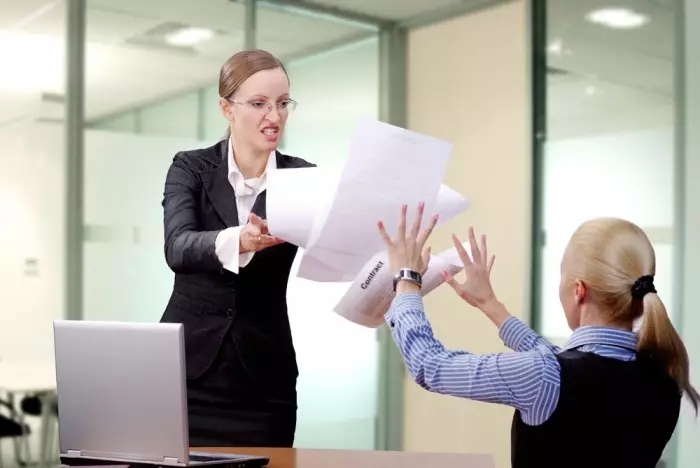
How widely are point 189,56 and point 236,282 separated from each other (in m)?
2.85

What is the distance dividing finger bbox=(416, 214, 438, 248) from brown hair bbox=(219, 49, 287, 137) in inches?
23.5

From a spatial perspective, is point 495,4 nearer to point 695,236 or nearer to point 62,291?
point 695,236

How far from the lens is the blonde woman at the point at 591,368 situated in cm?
153

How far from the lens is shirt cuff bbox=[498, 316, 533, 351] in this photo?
201 centimetres

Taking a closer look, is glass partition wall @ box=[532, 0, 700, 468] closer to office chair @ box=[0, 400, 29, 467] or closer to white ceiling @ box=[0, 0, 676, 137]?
white ceiling @ box=[0, 0, 676, 137]

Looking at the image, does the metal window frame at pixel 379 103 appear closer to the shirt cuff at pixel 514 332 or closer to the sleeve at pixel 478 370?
the shirt cuff at pixel 514 332

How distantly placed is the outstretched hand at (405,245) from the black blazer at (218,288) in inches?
16.0

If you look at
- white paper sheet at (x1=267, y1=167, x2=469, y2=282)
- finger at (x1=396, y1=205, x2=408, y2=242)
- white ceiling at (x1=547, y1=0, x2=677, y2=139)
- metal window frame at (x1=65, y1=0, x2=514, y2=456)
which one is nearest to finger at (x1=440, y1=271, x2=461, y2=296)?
white paper sheet at (x1=267, y1=167, x2=469, y2=282)

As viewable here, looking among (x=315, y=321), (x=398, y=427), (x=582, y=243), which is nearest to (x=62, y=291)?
(x=315, y=321)

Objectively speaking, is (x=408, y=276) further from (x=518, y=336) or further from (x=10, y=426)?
(x=10, y=426)

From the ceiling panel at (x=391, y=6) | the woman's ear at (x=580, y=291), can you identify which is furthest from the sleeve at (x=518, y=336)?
the ceiling panel at (x=391, y=6)

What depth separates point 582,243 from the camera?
1649 mm

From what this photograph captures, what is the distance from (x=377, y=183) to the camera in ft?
5.92

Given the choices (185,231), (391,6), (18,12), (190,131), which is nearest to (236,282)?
(185,231)
